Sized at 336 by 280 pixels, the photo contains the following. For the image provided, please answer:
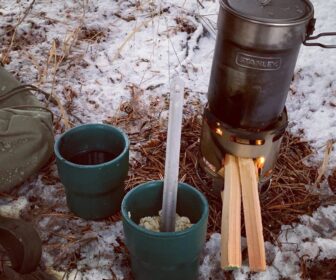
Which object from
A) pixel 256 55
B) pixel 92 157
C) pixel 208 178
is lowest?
pixel 208 178

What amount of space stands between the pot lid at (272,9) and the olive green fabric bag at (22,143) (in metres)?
0.90

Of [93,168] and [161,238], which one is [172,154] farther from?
[93,168]

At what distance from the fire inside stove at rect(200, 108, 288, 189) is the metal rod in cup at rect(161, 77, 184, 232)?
417 mm

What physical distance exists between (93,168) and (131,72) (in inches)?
42.2

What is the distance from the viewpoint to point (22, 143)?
1896 mm

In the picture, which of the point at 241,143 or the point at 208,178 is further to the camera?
the point at 208,178

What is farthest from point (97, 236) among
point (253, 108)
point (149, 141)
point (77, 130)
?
point (253, 108)

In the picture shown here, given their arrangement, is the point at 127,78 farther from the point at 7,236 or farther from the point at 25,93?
the point at 7,236

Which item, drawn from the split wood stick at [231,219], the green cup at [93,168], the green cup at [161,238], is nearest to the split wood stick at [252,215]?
the split wood stick at [231,219]

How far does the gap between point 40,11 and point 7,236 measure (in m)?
1.83

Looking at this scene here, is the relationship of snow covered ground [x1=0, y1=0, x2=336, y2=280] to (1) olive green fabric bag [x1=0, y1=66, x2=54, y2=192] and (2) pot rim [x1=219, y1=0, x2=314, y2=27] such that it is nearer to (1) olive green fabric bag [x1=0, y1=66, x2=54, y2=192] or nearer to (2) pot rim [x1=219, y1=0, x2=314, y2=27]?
(1) olive green fabric bag [x1=0, y1=66, x2=54, y2=192]

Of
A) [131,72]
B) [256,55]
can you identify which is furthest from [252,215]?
[131,72]

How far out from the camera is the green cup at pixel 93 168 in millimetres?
1685

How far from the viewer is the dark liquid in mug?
72.6 inches
